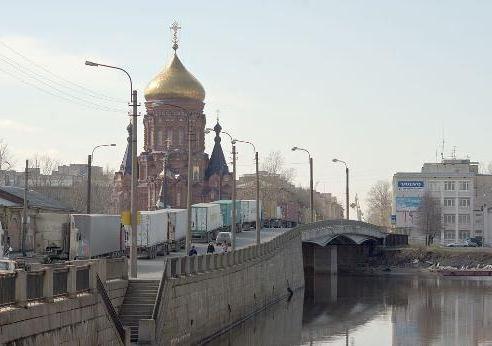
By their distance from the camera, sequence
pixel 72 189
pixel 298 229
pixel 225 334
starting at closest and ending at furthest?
pixel 225 334 → pixel 298 229 → pixel 72 189

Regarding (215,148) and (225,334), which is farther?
(215,148)

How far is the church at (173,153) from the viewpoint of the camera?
125 m

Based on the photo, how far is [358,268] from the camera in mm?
124375

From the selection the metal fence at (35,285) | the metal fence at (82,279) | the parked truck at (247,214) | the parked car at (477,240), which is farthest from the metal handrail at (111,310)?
the parked car at (477,240)

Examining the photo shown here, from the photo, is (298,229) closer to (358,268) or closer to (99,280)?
(358,268)

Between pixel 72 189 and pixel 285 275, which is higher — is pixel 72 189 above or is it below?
above

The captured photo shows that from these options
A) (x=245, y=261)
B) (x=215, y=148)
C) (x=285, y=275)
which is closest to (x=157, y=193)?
(x=215, y=148)

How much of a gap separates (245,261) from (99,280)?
25157 millimetres

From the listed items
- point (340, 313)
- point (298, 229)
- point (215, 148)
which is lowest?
point (340, 313)

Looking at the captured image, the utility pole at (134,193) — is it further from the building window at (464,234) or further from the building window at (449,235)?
→ the building window at (464,234)

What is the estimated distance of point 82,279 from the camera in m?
33.6

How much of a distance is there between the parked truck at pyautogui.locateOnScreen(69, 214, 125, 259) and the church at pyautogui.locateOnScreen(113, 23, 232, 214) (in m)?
66.9

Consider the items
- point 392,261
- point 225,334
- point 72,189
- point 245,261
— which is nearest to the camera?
point 225,334

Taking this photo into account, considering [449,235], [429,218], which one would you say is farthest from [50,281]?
[449,235]
